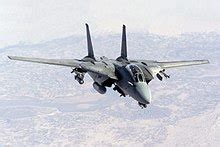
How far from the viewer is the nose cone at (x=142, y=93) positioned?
52.7 metres

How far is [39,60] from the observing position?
57656 millimetres

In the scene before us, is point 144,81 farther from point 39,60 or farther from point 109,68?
point 39,60

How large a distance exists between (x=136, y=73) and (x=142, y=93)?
329cm

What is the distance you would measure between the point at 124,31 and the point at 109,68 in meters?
9.16

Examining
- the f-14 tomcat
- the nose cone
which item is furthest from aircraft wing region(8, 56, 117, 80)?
the nose cone

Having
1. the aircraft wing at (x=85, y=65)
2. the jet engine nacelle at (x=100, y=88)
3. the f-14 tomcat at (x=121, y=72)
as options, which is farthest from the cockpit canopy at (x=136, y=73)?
the jet engine nacelle at (x=100, y=88)

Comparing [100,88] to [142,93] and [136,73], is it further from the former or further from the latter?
[142,93]

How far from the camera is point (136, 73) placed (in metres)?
55.8

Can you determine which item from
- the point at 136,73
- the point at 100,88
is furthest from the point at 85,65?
the point at 136,73

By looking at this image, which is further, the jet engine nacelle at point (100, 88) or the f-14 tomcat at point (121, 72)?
the jet engine nacelle at point (100, 88)

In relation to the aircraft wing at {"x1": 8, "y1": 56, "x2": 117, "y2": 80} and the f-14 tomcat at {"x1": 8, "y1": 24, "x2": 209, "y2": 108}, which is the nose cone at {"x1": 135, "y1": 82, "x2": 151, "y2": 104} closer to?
the f-14 tomcat at {"x1": 8, "y1": 24, "x2": 209, "y2": 108}

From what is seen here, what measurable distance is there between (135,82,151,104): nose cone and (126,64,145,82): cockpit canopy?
2.13ft

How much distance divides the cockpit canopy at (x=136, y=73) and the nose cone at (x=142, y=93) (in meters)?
0.65

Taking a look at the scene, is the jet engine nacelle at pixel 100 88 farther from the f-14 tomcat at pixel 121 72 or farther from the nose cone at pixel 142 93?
the nose cone at pixel 142 93
